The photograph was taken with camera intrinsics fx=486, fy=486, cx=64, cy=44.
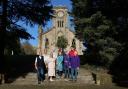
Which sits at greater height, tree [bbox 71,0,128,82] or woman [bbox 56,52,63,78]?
tree [bbox 71,0,128,82]

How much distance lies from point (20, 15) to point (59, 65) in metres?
9.38

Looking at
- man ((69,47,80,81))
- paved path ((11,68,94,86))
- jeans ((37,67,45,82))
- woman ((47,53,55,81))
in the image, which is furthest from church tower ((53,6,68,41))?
man ((69,47,80,81))

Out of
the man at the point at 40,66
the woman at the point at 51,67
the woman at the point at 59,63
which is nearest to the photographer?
the man at the point at 40,66

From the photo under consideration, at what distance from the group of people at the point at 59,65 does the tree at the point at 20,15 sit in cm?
765

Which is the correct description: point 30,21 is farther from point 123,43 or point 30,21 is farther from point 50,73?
point 50,73

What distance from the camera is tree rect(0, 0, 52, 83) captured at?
3319 cm

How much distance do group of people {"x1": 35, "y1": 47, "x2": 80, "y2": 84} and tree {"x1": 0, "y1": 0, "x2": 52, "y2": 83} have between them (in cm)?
765

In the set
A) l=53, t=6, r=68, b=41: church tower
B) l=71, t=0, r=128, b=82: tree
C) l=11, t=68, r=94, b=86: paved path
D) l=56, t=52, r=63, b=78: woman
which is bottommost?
l=11, t=68, r=94, b=86: paved path

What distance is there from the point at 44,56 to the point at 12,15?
8.68m

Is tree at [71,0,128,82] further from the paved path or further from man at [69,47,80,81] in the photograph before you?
man at [69,47,80,81]

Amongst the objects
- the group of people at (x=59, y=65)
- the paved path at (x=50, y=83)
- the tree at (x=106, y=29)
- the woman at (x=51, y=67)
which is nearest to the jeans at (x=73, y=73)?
the group of people at (x=59, y=65)

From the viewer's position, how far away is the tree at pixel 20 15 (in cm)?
3319

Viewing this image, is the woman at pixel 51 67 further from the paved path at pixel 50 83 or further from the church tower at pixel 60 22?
the church tower at pixel 60 22

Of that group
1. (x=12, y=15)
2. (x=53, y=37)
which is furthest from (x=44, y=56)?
(x=53, y=37)
